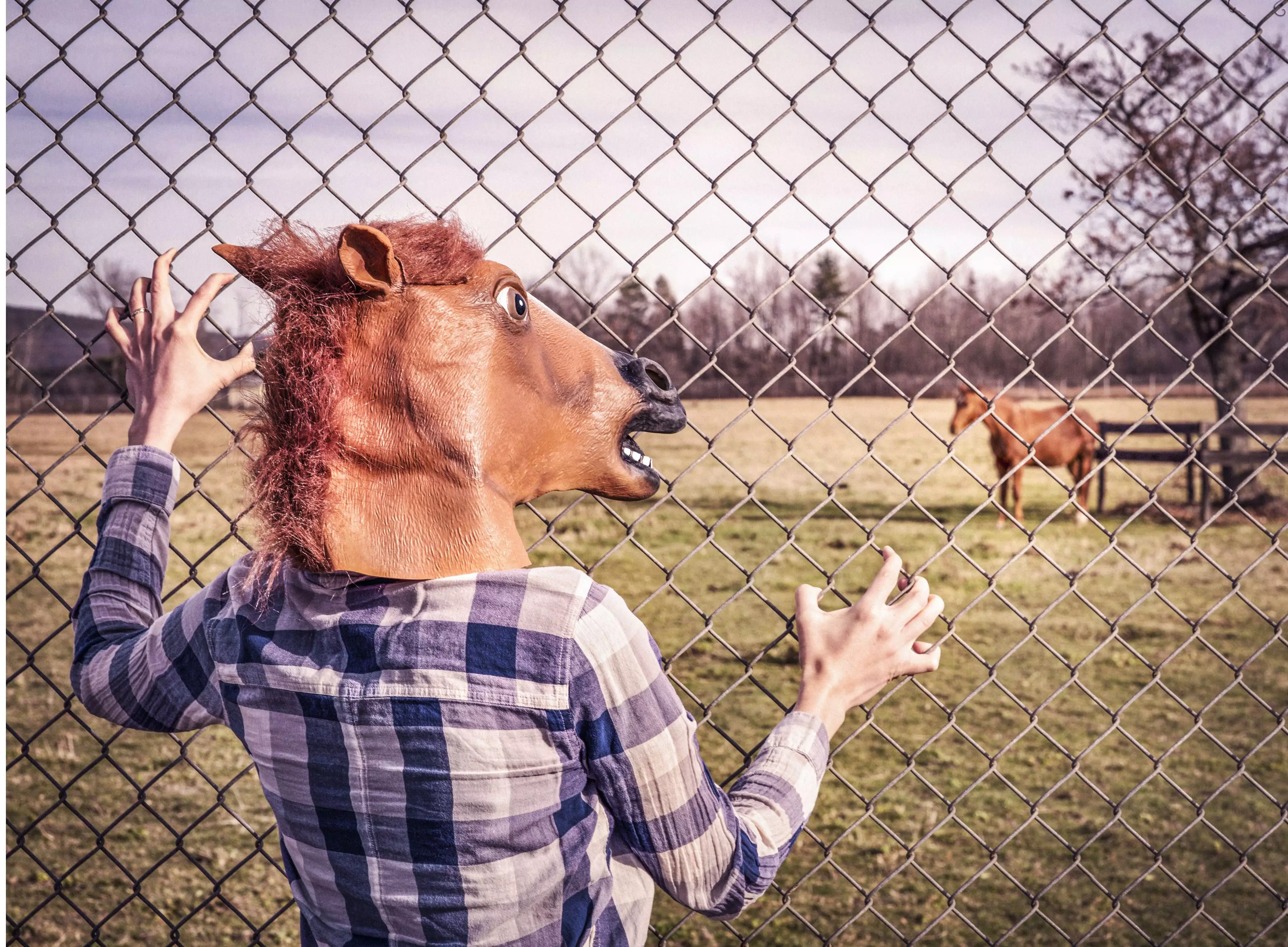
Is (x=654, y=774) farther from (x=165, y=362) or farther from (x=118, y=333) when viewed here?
(x=118, y=333)

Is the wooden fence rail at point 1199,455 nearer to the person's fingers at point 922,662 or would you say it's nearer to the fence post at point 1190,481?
the fence post at point 1190,481

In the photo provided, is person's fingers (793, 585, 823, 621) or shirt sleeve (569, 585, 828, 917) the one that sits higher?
person's fingers (793, 585, 823, 621)

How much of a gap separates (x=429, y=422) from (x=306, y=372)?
0.16 meters

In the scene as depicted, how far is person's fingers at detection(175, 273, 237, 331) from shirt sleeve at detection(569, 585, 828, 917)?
3.45ft

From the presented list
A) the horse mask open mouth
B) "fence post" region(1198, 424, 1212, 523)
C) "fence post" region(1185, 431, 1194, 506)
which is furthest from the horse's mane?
"fence post" region(1185, 431, 1194, 506)

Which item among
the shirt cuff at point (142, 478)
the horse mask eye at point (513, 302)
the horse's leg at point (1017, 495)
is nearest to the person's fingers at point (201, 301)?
the shirt cuff at point (142, 478)

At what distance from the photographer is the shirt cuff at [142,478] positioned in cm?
→ 162

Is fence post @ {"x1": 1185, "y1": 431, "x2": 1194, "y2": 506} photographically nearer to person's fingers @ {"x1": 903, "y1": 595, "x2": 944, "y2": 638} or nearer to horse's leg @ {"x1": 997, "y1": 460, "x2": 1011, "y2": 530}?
horse's leg @ {"x1": 997, "y1": 460, "x2": 1011, "y2": 530}

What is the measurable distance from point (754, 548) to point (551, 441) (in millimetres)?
9568

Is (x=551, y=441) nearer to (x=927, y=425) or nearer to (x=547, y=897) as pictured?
(x=547, y=897)

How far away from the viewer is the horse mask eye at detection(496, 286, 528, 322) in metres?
1.23

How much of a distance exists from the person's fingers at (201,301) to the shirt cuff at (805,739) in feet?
4.20

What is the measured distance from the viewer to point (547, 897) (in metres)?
1.19

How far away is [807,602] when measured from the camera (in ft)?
4.94
